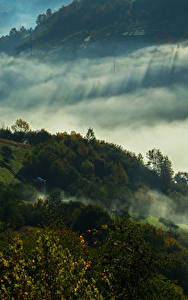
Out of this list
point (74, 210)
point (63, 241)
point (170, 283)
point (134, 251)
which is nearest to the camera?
point (134, 251)

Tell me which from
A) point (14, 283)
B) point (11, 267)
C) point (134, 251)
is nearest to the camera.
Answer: point (134, 251)

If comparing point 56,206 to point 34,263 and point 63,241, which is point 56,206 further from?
point 34,263

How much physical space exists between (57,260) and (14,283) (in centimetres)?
465

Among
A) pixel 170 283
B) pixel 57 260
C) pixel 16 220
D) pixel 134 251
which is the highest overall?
pixel 134 251

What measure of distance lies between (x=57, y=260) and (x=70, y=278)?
2412 mm

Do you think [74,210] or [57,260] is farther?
[74,210]

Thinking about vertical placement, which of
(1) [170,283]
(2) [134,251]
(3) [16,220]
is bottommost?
(3) [16,220]

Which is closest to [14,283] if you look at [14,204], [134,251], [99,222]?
[134,251]

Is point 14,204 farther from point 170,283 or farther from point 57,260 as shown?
point 57,260

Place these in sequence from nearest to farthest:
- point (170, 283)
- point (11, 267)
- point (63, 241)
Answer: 1. point (11, 267)
2. point (170, 283)
3. point (63, 241)

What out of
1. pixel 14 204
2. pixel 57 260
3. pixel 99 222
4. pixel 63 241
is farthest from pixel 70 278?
pixel 14 204

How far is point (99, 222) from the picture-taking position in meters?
134

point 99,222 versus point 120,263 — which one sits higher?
point 120,263

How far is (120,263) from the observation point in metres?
Result: 27.5
